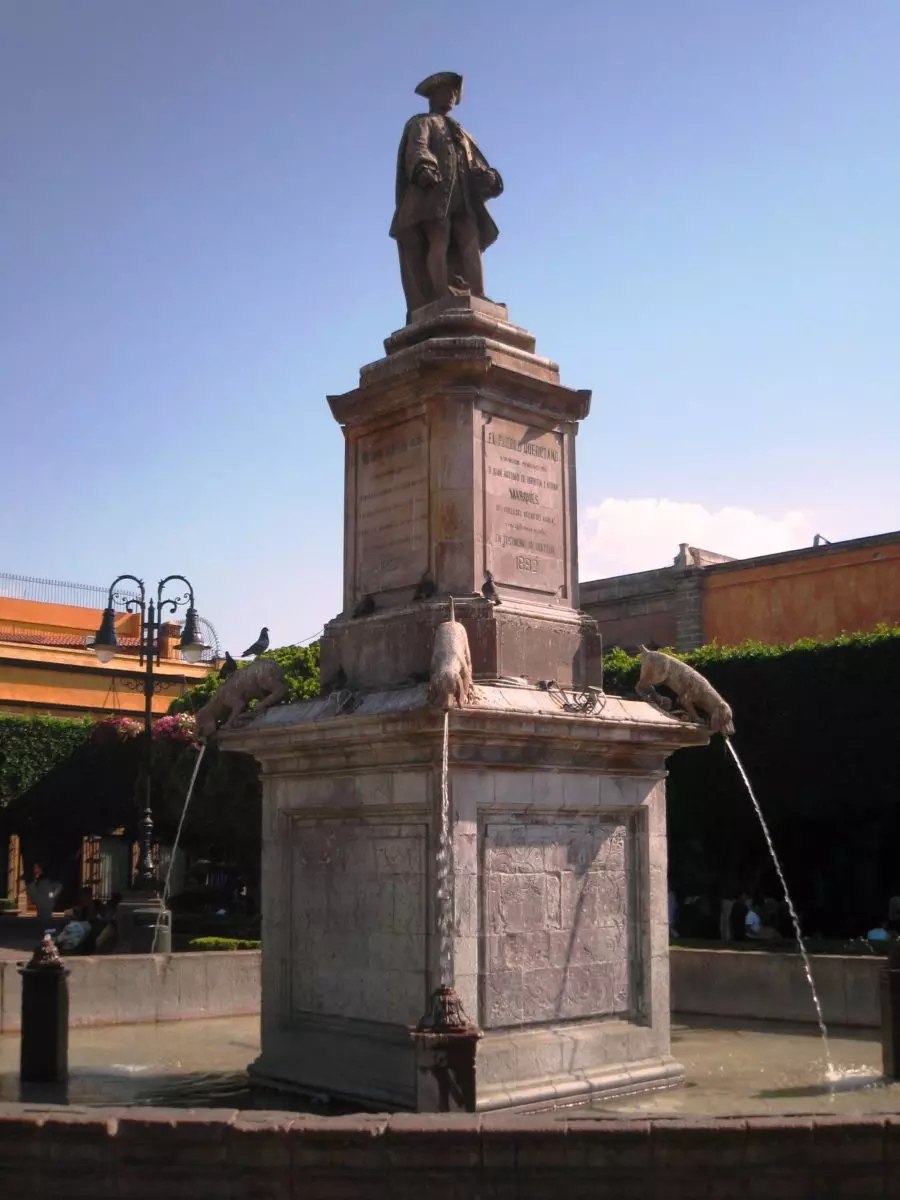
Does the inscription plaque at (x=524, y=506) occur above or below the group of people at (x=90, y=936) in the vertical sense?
above

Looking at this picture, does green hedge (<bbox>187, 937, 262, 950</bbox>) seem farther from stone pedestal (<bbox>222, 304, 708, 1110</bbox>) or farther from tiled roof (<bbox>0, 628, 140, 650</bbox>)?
tiled roof (<bbox>0, 628, 140, 650</bbox>)

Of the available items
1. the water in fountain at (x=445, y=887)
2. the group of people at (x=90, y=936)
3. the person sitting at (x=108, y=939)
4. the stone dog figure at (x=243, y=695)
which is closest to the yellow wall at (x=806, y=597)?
the group of people at (x=90, y=936)

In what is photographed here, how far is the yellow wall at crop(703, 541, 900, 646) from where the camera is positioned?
3612 centimetres

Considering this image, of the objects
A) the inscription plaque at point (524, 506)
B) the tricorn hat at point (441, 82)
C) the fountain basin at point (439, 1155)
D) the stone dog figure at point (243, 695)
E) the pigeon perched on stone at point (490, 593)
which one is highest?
the tricorn hat at point (441, 82)

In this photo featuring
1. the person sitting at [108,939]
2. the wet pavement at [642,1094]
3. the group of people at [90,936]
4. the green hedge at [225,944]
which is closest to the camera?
the wet pavement at [642,1094]

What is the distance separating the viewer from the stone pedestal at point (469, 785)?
9.82m

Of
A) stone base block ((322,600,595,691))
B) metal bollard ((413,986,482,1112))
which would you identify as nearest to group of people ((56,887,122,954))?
stone base block ((322,600,595,691))

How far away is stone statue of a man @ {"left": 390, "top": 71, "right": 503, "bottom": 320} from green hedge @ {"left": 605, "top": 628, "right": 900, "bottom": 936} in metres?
17.3

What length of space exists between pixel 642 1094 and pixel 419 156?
8.02 meters

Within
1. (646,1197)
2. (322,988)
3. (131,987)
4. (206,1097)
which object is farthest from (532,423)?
(131,987)

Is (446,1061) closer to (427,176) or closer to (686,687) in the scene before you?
(686,687)

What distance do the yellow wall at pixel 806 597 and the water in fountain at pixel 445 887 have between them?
27974mm

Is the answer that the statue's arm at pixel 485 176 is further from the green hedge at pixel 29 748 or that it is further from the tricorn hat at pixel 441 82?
the green hedge at pixel 29 748

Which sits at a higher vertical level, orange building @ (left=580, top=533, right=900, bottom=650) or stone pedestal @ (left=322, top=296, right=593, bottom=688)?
orange building @ (left=580, top=533, right=900, bottom=650)
